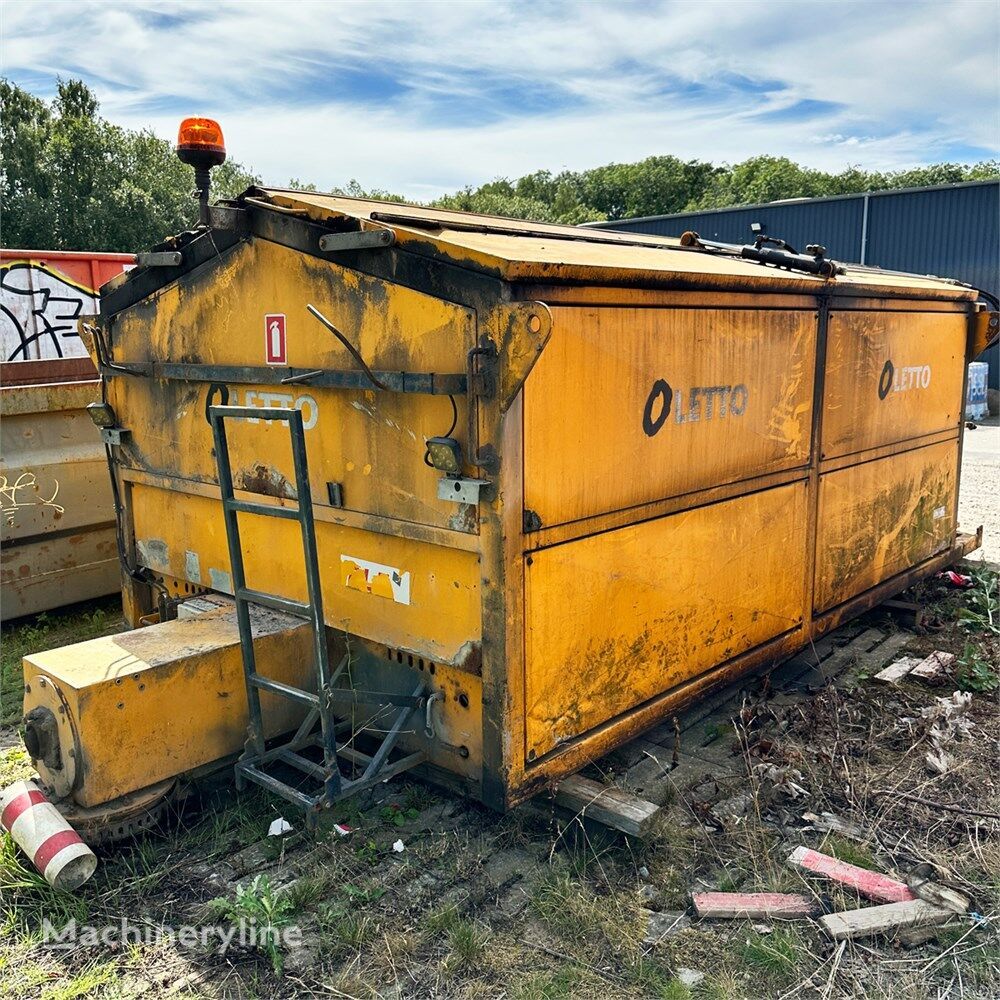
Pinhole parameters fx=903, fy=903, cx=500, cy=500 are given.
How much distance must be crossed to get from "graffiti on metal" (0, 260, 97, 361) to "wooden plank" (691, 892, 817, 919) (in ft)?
19.3

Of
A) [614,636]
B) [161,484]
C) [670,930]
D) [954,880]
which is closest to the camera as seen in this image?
[670,930]

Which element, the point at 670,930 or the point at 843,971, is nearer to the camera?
the point at 843,971

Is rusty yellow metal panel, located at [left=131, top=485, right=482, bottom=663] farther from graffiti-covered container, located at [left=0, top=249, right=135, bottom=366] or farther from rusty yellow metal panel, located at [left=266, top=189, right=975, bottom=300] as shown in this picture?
graffiti-covered container, located at [left=0, top=249, right=135, bottom=366]

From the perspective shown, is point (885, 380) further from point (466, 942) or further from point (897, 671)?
point (466, 942)

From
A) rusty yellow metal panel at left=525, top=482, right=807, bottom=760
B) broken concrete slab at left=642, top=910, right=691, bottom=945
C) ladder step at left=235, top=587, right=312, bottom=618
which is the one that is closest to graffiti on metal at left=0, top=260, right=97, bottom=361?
ladder step at left=235, top=587, right=312, bottom=618

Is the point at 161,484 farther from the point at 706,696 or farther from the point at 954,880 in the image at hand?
the point at 954,880

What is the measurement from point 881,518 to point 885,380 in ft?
2.51

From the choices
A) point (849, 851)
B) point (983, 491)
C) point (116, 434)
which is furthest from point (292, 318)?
point (983, 491)

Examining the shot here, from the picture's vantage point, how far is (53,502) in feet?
17.0

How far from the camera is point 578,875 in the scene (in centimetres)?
288

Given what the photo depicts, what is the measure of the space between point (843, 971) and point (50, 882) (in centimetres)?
232

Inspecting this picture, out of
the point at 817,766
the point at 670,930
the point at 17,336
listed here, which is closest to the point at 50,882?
the point at 670,930

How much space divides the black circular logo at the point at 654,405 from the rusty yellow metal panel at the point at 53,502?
3.48 m

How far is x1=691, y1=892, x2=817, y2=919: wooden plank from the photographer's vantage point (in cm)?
271
